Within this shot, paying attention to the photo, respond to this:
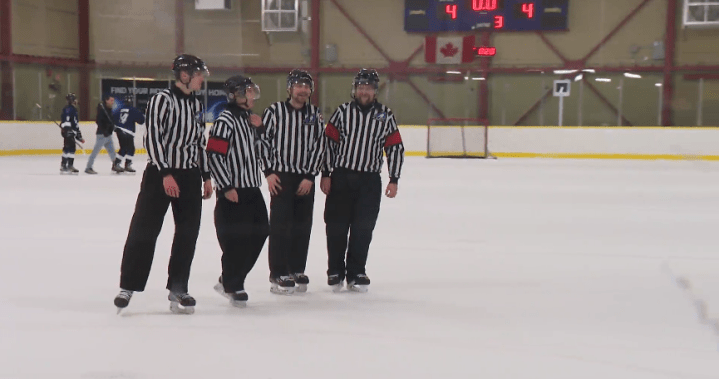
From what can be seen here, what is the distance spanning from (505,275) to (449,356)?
74.5 inches

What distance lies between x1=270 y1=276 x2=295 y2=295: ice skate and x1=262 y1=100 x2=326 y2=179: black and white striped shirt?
538mm

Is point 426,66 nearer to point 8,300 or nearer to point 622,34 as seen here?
point 622,34

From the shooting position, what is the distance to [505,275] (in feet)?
16.4

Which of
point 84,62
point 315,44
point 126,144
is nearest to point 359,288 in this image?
point 126,144

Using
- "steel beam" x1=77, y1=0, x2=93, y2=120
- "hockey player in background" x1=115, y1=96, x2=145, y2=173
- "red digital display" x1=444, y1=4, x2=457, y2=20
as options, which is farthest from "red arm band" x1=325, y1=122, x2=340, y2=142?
"steel beam" x1=77, y1=0, x2=93, y2=120

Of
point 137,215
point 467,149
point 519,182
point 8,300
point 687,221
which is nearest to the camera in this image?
point 137,215

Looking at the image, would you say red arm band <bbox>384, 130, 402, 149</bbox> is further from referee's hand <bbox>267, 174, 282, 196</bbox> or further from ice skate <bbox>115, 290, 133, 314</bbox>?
ice skate <bbox>115, 290, 133, 314</bbox>

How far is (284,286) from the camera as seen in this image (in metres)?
4.34

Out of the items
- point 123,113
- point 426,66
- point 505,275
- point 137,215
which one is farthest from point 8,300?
point 426,66

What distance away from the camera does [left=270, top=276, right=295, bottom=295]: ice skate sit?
4.34 m

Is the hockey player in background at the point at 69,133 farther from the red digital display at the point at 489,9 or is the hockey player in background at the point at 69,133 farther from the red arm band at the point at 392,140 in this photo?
the red arm band at the point at 392,140

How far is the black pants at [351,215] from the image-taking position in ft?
14.8

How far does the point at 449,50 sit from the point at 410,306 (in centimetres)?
1704

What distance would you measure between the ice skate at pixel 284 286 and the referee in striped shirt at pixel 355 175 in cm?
26
